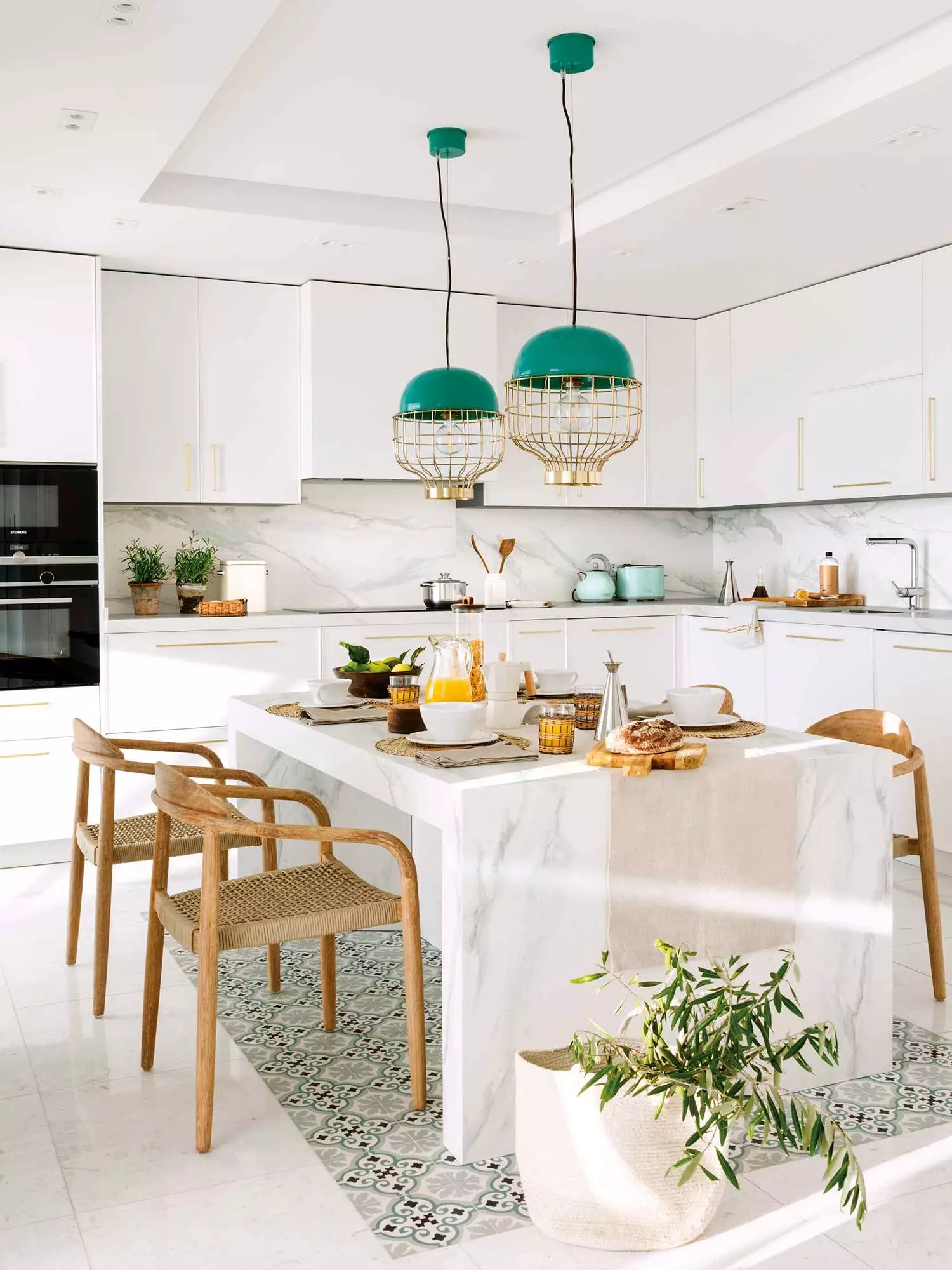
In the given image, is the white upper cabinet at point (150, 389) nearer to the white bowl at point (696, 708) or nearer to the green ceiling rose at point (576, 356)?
the green ceiling rose at point (576, 356)

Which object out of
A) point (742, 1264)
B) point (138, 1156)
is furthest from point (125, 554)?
point (742, 1264)

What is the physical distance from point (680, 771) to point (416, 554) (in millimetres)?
3514

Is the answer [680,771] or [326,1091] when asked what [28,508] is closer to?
[326,1091]

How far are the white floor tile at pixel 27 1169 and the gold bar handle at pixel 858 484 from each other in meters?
3.88

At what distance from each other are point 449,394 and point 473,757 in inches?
44.0

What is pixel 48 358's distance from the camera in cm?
458

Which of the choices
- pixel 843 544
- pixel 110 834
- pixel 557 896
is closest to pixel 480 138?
pixel 110 834

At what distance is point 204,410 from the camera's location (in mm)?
5117

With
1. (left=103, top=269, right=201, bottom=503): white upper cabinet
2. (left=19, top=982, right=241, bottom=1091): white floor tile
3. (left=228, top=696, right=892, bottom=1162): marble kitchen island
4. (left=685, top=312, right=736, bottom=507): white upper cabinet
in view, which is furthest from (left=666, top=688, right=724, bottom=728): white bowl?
(left=685, top=312, right=736, bottom=507): white upper cabinet

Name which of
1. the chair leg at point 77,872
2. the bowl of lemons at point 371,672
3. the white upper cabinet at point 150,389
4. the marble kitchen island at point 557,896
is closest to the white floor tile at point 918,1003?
the marble kitchen island at point 557,896

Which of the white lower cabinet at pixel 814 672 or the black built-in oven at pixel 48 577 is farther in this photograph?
the white lower cabinet at pixel 814 672

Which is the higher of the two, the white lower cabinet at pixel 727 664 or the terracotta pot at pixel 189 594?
the terracotta pot at pixel 189 594

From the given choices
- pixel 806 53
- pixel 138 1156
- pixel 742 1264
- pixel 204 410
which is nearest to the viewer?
pixel 742 1264

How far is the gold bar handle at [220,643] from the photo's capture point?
190 inches
